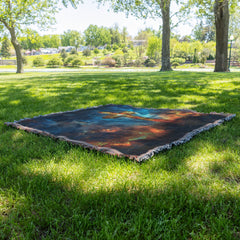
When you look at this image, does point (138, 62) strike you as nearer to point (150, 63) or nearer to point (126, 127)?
point (150, 63)

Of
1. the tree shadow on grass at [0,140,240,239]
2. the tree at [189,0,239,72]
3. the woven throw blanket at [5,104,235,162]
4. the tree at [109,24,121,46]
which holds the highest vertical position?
the tree at [109,24,121,46]

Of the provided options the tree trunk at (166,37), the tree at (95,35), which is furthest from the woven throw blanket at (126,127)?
the tree at (95,35)

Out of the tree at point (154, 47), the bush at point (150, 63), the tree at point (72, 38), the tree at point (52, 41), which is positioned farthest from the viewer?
the tree at point (52, 41)

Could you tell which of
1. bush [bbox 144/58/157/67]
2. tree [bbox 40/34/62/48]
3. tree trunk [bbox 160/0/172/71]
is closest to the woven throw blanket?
tree trunk [bbox 160/0/172/71]

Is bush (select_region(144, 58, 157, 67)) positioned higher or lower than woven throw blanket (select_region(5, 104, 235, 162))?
higher

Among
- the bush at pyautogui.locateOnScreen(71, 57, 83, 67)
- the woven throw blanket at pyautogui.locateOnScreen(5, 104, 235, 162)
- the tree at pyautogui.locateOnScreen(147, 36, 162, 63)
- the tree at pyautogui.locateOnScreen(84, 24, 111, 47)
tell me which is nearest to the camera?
the woven throw blanket at pyautogui.locateOnScreen(5, 104, 235, 162)

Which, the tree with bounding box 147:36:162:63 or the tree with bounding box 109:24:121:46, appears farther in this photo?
the tree with bounding box 109:24:121:46

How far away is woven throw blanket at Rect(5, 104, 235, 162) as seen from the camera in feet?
8.46

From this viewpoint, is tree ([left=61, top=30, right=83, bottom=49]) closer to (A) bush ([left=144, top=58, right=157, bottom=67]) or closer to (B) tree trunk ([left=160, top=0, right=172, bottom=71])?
(A) bush ([left=144, top=58, right=157, bottom=67])

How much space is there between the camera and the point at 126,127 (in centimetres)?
336

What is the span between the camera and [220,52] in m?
15.0

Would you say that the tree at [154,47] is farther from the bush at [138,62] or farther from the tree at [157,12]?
the tree at [157,12]

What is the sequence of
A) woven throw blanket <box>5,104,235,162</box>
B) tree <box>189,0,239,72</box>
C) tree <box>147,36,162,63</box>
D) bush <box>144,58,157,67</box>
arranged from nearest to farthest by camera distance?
woven throw blanket <box>5,104,235,162</box> → tree <box>189,0,239,72</box> → bush <box>144,58,157,67</box> → tree <box>147,36,162,63</box>

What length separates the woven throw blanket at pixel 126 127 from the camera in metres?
2.58
